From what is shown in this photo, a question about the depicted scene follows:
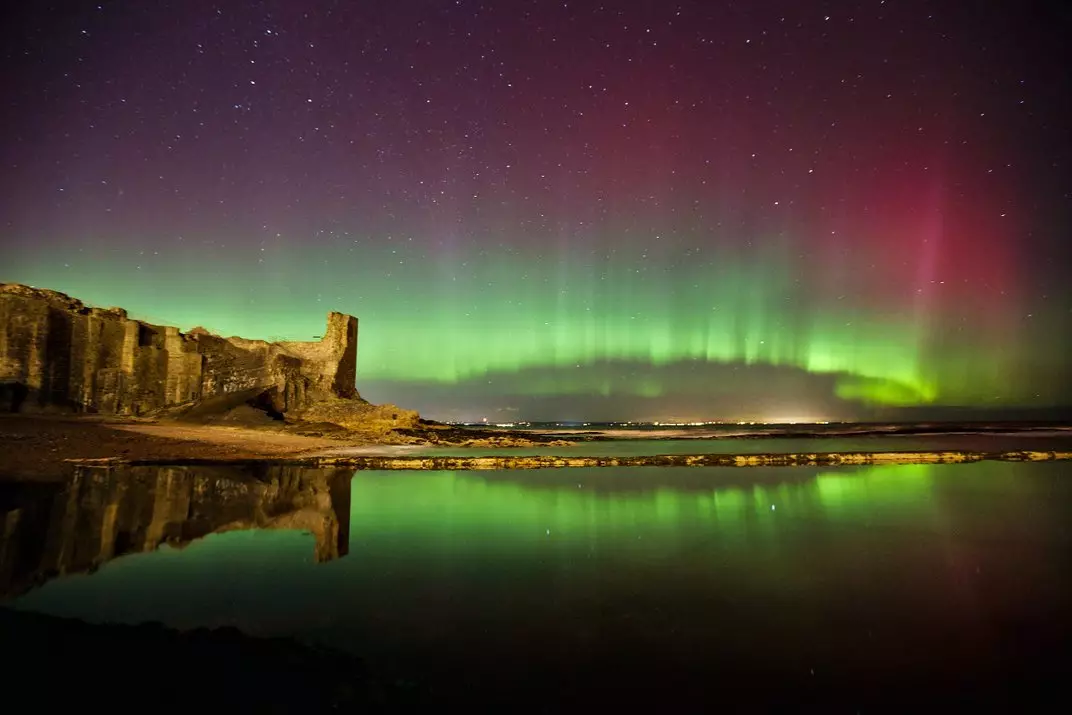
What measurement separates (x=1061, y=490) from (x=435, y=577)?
52.3 feet

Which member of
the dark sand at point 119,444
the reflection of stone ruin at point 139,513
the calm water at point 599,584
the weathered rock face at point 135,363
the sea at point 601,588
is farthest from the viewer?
the weathered rock face at point 135,363

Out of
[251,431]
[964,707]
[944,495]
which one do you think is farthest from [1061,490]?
[251,431]

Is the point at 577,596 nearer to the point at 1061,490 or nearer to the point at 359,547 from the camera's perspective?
the point at 359,547

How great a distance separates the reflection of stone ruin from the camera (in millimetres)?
7238

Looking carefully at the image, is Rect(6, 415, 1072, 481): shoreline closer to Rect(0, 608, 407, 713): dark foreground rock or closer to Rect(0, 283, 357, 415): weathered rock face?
Rect(0, 283, 357, 415): weathered rock face

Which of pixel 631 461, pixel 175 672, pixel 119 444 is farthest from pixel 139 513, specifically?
pixel 631 461

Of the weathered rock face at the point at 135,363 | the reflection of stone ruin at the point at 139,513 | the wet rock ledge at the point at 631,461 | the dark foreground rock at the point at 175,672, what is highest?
the weathered rock face at the point at 135,363

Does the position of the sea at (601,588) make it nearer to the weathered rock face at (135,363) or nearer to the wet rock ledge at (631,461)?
the wet rock ledge at (631,461)

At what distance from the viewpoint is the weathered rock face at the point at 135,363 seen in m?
31.7

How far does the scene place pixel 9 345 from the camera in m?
31.0

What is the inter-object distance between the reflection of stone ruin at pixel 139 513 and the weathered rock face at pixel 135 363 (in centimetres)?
2275

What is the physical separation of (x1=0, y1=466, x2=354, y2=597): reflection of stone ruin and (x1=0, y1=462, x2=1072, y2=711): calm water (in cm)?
8

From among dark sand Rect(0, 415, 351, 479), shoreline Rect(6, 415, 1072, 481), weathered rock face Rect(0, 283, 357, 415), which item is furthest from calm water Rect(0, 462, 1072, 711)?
weathered rock face Rect(0, 283, 357, 415)

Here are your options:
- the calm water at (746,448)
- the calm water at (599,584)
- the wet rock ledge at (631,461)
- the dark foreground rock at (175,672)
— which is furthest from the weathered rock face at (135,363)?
the dark foreground rock at (175,672)
